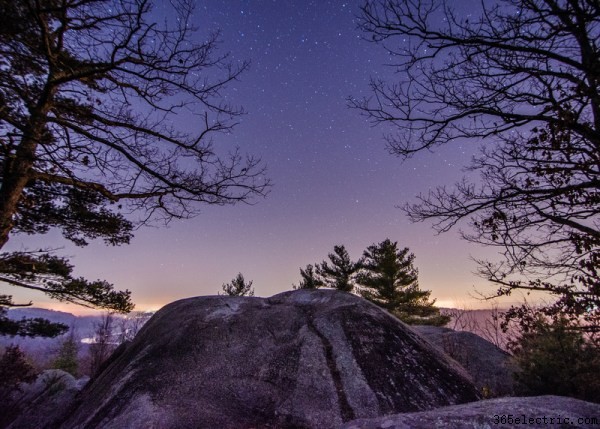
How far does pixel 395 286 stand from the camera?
940 inches

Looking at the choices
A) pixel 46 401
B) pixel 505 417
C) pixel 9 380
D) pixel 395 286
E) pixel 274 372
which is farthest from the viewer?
pixel 395 286

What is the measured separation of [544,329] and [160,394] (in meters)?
8.44

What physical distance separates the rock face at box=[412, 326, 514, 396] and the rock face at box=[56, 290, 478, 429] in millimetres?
6475

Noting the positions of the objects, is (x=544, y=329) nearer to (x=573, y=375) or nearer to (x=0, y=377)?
(x=573, y=375)

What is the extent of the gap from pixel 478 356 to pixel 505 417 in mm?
12809

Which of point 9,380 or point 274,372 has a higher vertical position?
point 274,372

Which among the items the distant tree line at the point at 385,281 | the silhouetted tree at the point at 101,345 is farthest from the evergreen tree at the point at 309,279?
the silhouetted tree at the point at 101,345

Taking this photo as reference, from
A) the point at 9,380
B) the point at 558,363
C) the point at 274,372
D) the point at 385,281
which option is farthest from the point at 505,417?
the point at 385,281

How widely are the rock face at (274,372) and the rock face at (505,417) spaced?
6.82 ft

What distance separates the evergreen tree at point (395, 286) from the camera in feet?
76.6

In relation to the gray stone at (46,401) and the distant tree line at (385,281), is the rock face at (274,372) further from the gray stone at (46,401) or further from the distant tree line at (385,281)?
the distant tree line at (385,281)

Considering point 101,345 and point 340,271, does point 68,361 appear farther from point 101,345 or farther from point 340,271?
point 340,271

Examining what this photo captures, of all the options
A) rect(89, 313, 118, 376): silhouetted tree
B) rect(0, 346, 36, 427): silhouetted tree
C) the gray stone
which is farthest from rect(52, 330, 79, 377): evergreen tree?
rect(0, 346, 36, 427): silhouetted tree

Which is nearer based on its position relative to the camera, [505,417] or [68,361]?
[505,417]
